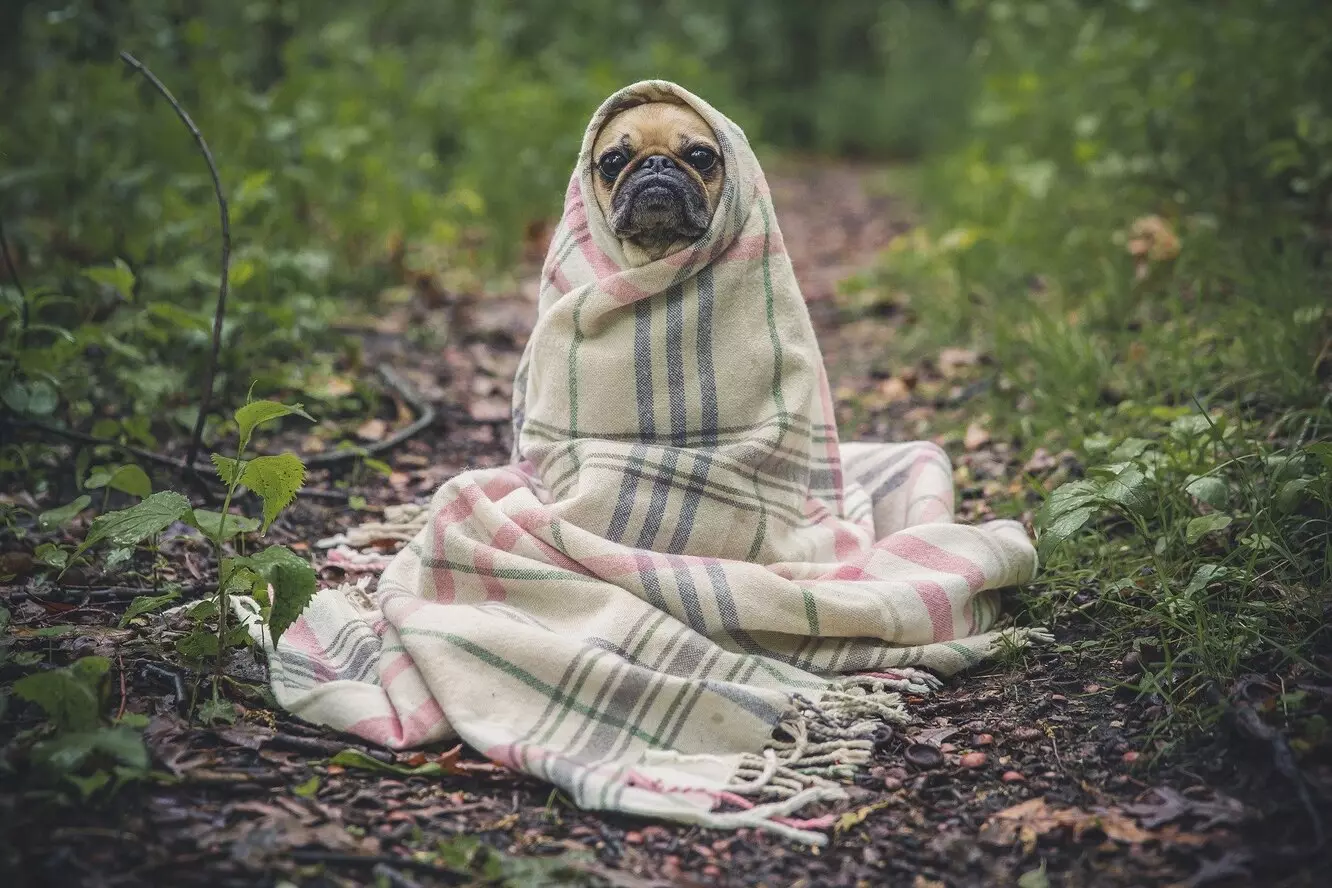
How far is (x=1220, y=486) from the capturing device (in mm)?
2527

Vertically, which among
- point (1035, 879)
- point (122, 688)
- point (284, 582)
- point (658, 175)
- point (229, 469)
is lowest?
point (1035, 879)

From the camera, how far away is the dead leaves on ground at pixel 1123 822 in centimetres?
198

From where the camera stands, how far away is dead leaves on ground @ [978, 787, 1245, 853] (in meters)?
1.98

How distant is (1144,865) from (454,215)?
16.9 ft

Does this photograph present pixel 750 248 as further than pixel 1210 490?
Yes

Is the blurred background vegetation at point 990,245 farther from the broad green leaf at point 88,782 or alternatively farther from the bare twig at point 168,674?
the broad green leaf at point 88,782

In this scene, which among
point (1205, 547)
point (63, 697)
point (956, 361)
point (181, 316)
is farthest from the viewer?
point (956, 361)

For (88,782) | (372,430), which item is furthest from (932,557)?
(372,430)

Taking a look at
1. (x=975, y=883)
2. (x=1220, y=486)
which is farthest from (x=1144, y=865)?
(x=1220, y=486)

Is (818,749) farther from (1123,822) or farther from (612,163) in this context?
(612,163)

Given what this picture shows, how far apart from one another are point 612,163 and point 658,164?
0.48 feet

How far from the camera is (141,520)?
7.62 feet

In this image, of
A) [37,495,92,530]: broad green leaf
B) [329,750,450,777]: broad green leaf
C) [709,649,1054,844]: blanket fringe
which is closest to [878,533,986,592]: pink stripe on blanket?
[709,649,1054,844]: blanket fringe

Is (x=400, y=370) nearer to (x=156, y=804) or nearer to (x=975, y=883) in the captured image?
(x=156, y=804)
